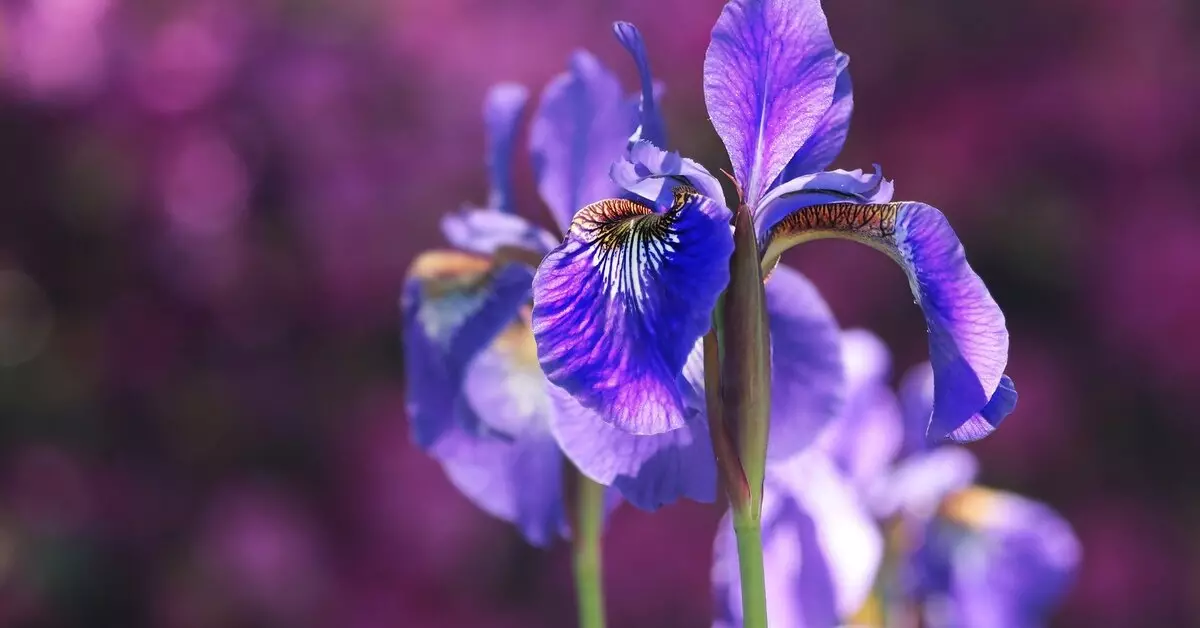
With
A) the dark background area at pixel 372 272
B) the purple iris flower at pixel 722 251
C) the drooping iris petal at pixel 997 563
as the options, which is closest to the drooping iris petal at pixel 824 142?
the purple iris flower at pixel 722 251

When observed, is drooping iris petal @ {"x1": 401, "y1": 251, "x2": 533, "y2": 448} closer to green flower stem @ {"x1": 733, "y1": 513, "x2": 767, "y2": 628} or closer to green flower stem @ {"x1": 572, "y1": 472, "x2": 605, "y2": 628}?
green flower stem @ {"x1": 572, "y1": 472, "x2": 605, "y2": 628}

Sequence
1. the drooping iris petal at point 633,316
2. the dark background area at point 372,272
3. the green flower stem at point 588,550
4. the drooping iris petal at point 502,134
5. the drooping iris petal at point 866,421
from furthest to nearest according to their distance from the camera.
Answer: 1. the dark background area at point 372,272
2. the drooping iris petal at point 866,421
3. the drooping iris petal at point 502,134
4. the green flower stem at point 588,550
5. the drooping iris petal at point 633,316

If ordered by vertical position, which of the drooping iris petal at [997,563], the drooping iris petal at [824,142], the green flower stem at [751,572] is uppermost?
the drooping iris petal at [824,142]

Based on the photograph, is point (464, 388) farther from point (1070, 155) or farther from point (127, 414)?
point (1070, 155)

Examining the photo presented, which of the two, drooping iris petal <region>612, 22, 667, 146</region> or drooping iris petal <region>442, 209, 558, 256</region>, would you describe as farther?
drooping iris petal <region>442, 209, 558, 256</region>

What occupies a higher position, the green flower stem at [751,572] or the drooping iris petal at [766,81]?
the drooping iris petal at [766,81]

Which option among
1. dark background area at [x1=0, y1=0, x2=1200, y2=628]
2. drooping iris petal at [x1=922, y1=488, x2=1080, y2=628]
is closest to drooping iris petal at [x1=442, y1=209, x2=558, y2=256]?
drooping iris petal at [x1=922, y1=488, x2=1080, y2=628]

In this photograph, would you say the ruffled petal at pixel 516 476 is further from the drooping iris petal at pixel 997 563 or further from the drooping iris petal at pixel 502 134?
the drooping iris petal at pixel 997 563
